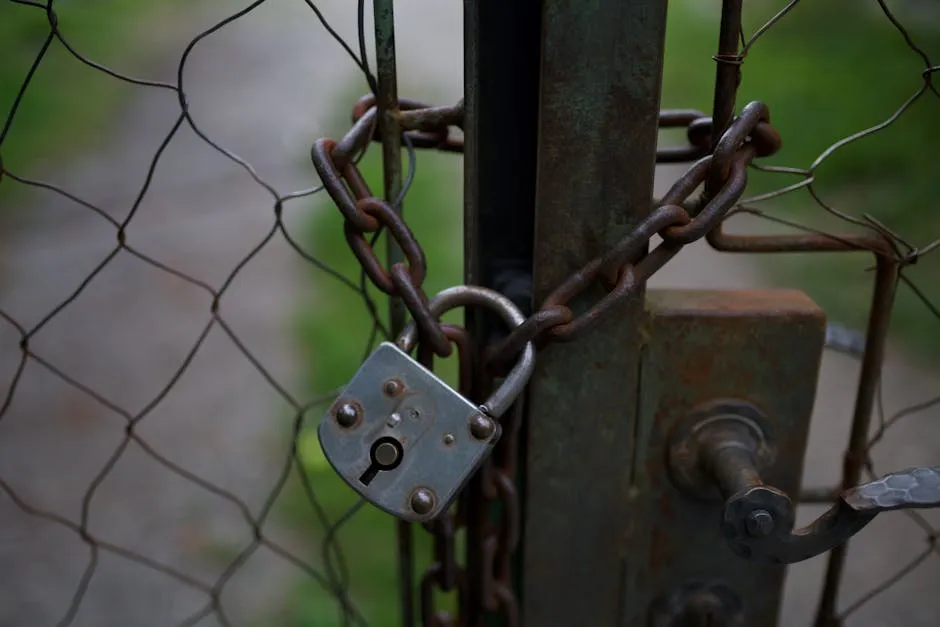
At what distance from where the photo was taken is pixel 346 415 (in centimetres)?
51

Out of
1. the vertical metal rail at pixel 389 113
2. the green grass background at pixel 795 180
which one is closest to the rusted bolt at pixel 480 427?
the vertical metal rail at pixel 389 113

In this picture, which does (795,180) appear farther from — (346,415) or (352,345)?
(346,415)

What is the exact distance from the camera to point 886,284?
2.15 feet

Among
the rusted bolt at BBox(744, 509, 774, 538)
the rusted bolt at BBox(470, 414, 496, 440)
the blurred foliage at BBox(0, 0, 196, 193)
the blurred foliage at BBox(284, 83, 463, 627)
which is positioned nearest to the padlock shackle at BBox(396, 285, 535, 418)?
the rusted bolt at BBox(470, 414, 496, 440)

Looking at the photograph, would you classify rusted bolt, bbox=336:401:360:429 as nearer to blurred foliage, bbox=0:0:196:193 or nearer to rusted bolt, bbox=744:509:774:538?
rusted bolt, bbox=744:509:774:538

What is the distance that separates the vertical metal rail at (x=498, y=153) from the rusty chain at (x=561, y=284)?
3 cm

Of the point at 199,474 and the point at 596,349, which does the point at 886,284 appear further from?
the point at 199,474

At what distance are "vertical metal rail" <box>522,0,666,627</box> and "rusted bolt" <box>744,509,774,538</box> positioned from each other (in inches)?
4.2

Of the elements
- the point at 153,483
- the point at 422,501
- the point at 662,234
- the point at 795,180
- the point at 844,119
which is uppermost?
the point at 662,234

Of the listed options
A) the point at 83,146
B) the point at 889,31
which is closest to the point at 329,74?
the point at 83,146

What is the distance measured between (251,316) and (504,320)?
6.37ft

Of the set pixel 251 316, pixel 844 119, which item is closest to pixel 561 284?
pixel 251 316

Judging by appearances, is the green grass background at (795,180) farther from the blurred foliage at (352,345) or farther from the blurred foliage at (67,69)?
the blurred foliage at (67,69)

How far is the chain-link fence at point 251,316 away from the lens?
1.03 metres
